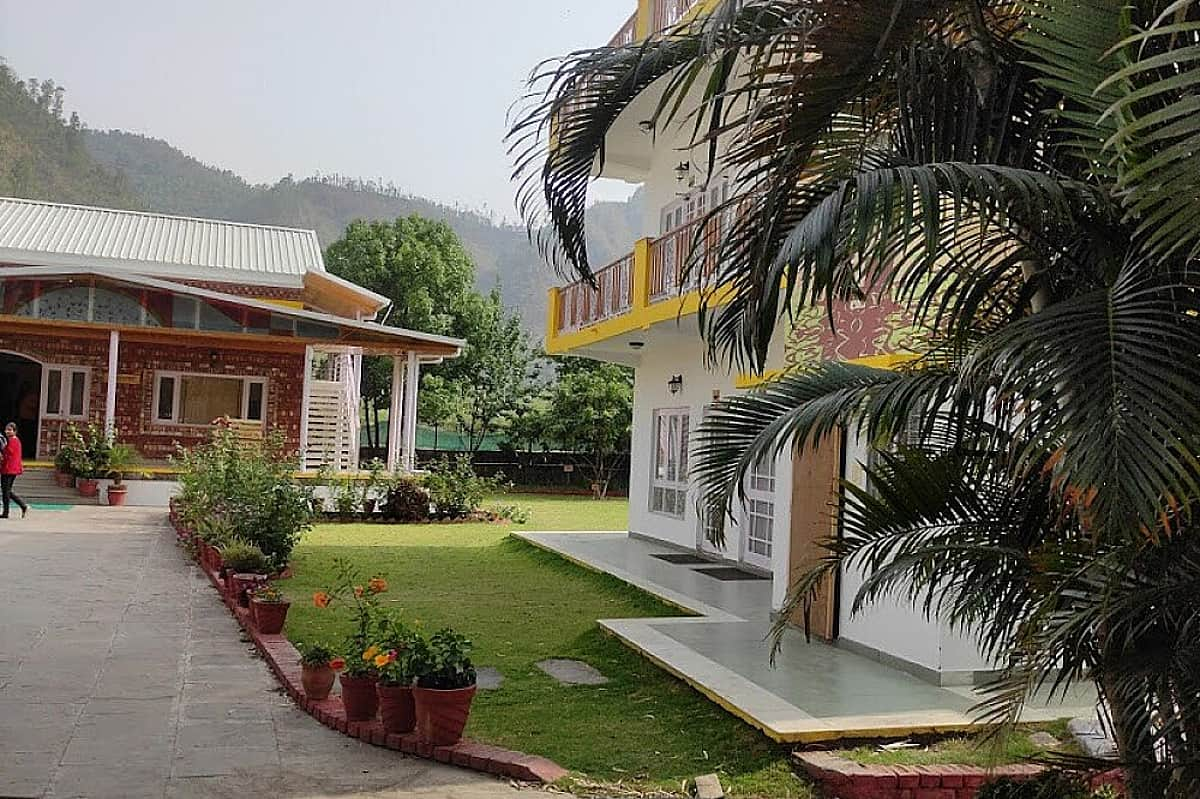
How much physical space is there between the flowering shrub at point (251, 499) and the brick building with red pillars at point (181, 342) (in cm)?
678

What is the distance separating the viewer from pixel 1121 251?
3.30 metres

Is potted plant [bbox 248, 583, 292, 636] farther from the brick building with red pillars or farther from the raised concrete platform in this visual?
the brick building with red pillars

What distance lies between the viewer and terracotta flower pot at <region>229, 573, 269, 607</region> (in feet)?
33.4

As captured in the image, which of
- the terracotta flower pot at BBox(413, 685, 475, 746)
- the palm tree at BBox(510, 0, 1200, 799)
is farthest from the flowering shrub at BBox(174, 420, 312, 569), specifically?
the palm tree at BBox(510, 0, 1200, 799)

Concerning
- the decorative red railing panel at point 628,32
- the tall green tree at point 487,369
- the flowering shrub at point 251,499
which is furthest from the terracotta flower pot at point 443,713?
the tall green tree at point 487,369

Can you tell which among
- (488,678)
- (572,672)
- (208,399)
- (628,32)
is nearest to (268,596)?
(488,678)

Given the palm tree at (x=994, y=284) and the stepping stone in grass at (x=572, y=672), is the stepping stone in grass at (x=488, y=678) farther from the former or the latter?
the palm tree at (x=994, y=284)

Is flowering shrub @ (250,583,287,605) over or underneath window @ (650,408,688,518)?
underneath

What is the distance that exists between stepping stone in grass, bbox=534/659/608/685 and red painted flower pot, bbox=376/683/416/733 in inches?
70.4

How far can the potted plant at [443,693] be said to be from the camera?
588 cm

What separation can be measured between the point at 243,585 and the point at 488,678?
3445mm

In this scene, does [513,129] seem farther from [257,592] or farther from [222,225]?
[222,225]

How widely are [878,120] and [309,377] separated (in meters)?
21.8

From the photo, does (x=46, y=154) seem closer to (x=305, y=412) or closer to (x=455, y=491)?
(x=305, y=412)
